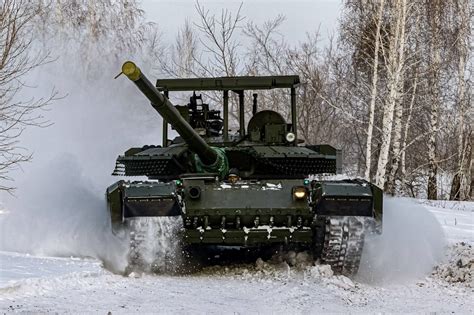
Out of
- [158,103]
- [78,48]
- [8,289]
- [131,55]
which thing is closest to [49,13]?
[78,48]

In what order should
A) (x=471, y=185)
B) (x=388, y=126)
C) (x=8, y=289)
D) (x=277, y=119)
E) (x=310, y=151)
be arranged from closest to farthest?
(x=8, y=289), (x=310, y=151), (x=277, y=119), (x=388, y=126), (x=471, y=185)

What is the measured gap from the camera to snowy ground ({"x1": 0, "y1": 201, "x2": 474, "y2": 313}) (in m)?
6.05

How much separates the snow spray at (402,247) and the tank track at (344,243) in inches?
11.7

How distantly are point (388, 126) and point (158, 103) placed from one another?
1081 centimetres

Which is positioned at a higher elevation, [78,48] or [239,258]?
[78,48]

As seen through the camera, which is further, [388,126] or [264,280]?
[388,126]

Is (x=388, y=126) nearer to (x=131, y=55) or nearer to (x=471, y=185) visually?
(x=471, y=185)

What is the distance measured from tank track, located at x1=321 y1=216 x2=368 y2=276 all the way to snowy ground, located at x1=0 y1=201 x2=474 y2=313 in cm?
17

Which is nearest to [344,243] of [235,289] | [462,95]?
[235,289]

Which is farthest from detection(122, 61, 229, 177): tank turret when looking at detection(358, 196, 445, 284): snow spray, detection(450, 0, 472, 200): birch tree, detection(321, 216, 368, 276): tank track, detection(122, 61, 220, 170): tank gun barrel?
detection(450, 0, 472, 200): birch tree

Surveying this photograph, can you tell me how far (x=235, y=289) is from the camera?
7105 mm

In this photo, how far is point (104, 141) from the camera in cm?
1884

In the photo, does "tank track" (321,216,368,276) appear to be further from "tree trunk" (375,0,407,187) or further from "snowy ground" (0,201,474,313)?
"tree trunk" (375,0,407,187)

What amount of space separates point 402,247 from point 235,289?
280 cm
